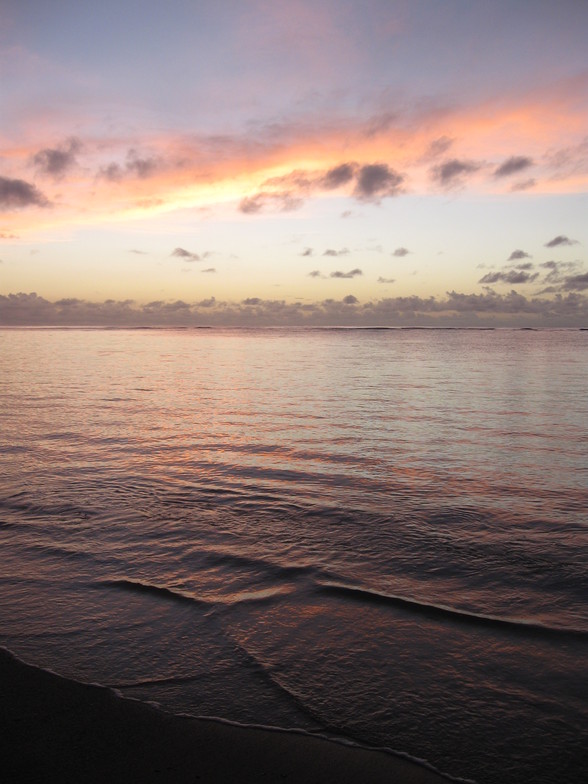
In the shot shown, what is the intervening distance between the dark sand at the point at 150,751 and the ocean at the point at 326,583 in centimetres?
19

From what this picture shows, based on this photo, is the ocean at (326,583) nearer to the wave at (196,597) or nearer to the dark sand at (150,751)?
the wave at (196,597)

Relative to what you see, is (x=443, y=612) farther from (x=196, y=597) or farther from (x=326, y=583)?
(x=196, y=597)

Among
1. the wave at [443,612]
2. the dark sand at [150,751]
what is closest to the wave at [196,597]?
the wave at [443,612]

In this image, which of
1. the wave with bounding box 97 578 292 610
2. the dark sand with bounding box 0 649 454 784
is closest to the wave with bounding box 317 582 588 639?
the wave with bounding box 97 578 292 610

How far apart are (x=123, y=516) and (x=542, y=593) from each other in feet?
22.1

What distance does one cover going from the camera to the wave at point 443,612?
6.09 meters

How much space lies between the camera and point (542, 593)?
275 inches

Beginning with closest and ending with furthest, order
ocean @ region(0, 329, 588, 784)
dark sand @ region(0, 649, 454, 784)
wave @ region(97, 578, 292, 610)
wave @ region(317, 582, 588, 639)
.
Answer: dark sand @ region(0, 649, 454, 784), ocean @ region(0, 329, 588, 784), wave @ region(317, 582, 588, 639), wave @ region(97, 578, 292, 610)

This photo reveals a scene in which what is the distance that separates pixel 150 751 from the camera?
412 centimetres

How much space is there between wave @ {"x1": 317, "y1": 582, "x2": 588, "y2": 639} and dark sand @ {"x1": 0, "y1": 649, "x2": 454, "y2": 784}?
2.47m

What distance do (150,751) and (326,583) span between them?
337cm

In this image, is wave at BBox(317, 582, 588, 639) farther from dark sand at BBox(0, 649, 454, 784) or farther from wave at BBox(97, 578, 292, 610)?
dark sand at BBox(0, 649, 454, 784)

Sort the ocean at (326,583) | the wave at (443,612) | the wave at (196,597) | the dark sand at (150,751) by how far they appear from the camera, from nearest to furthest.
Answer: the dark sand at (150,751) < the ocean at (326,583) < the wave at (443,612) < the wave at (196,597)

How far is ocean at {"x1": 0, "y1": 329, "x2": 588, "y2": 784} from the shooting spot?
468cm
